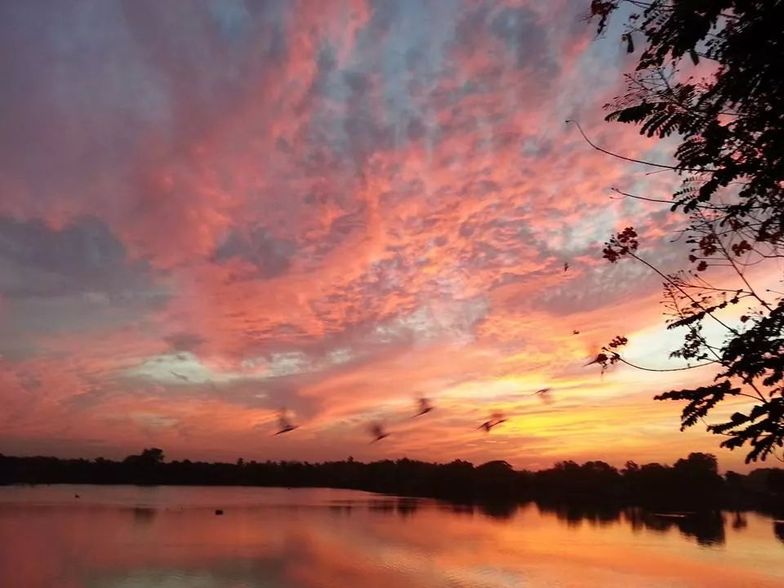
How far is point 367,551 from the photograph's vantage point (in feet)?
114

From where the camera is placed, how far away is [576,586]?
26062 mm

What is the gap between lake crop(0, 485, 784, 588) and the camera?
26.1 meters

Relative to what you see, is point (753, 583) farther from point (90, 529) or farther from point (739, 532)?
point (90, 529)

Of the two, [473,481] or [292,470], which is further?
[292,470]

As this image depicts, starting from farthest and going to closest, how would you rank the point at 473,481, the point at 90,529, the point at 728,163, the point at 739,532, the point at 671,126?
the point at 473,481, the point at 739,532, the point at 90,529, the point at 671,126, the point at 728,163

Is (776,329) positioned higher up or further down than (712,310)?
further down

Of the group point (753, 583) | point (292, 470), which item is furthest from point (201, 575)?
point (292, 470)

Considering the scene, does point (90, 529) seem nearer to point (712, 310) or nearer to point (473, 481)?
point (712, 310)

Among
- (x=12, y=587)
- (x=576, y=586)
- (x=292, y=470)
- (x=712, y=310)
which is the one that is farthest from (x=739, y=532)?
(x=292, y=470)

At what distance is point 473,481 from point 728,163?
101m

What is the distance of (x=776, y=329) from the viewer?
4168mm

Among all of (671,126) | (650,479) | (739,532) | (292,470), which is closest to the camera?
(671,126)

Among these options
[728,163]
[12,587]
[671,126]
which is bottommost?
[12,587]

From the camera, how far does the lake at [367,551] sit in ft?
85.6
